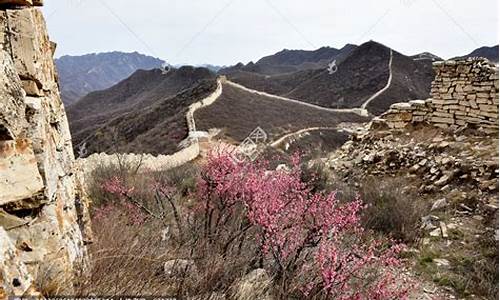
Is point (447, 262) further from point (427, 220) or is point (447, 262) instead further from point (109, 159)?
point (109, 159)

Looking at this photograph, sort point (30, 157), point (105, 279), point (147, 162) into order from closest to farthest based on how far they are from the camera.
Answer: point (30, 157)
point (105, 279)
point (147, 162)

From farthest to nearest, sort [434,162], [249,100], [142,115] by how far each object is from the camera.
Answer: [249,100], [142,115], [434,162]

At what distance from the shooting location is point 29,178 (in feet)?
7.14

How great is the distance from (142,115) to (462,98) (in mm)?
34086

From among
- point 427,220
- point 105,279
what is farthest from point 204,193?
point 427,220

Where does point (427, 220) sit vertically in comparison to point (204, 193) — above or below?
below

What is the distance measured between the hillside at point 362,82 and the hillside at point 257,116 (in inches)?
250

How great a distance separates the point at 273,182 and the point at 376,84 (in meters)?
48.7

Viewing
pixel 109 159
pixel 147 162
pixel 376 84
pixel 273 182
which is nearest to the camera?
pixel 273 182

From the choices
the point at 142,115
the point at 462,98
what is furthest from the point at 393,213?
the point at 142,115

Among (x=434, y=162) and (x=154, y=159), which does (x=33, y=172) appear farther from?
(x=154, y=159)

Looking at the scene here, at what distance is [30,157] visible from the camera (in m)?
2.19

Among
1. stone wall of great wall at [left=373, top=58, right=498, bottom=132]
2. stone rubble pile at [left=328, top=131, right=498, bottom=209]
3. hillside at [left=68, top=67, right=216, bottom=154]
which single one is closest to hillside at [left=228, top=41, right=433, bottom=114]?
hillside at [left=68, top=67, right=216, bottom=154]

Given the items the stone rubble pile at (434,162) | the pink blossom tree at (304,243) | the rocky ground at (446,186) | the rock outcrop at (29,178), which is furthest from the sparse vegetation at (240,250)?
the stone rubble pile at (434,162)
